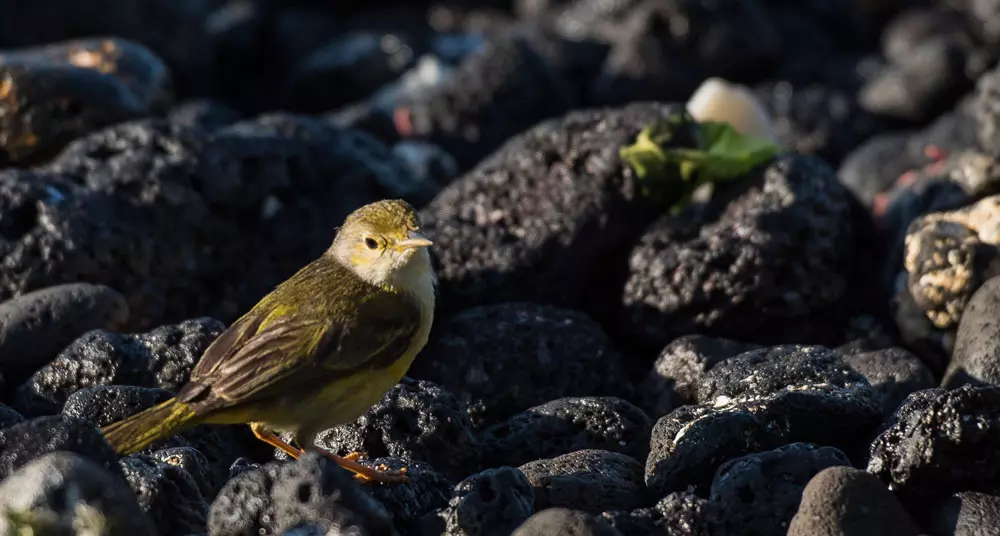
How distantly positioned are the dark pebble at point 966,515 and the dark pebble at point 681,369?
6.35 ft

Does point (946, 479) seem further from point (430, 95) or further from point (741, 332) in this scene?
point (430, 95)

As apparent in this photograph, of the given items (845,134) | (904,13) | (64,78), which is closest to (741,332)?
(64,78)

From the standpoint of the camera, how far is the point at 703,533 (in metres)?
6.33

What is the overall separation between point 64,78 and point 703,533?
609 centimetres

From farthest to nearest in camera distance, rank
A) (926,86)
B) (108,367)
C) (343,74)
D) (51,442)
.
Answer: (343,74) < (926,86) < (108,367) < (51,442)

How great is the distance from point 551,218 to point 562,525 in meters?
4.05

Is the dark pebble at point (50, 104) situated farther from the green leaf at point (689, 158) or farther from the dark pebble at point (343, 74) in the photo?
the dark pebble at point (343, 74)

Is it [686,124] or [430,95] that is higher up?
[686,124]

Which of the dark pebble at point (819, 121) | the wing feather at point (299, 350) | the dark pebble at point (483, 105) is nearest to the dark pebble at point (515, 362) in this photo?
the wing feather at point (299, 350)

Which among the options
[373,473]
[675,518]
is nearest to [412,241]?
[373,473]

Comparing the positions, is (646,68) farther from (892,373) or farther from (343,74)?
(892,373)

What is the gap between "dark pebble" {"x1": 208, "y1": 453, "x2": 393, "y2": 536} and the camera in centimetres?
563

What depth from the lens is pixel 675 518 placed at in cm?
636

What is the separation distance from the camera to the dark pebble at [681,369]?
8422 millimetres
